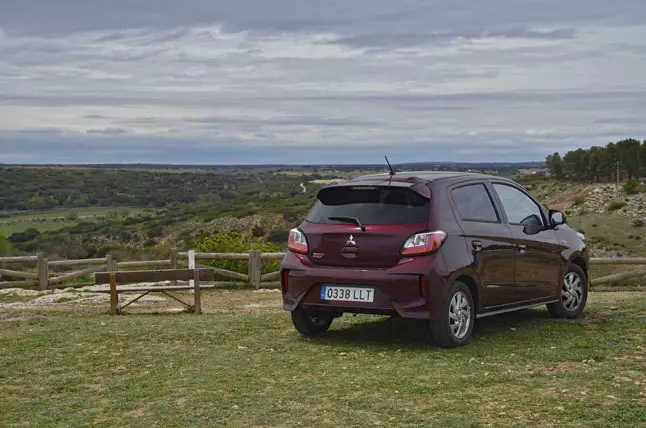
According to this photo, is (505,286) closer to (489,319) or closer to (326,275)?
(489,319)

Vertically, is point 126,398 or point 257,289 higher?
point 126,398

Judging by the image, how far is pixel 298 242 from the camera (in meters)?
8.55

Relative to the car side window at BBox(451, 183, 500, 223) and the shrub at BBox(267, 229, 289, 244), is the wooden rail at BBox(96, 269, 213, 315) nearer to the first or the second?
the car side window at BBox(451, 183, 500, 223)

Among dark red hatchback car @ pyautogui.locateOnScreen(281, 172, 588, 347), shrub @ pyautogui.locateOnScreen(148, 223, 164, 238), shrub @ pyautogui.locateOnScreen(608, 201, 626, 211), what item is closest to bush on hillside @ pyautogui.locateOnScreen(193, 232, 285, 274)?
dark red hatchback car @ pyautogui.locateOnScreen(281, 172, 588, 347)

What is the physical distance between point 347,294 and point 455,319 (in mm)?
1066

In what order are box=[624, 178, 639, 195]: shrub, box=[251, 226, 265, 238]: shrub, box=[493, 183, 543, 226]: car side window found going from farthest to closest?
box=[624, 178, 639, 195]: shrub
box=[251, 226, 265, 238]: shrub
box=[493, 183, 543, 226]: car side window

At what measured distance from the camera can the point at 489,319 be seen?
32.3ft

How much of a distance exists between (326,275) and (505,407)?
287cm

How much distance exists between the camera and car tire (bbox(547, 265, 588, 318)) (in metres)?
9.84

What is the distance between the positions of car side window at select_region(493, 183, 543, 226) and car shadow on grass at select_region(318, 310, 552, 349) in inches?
45.6

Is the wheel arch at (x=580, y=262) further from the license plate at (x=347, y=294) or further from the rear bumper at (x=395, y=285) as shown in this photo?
the license plate at (x=347, y=294)

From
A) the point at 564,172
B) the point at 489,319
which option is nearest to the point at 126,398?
the point at 489,319

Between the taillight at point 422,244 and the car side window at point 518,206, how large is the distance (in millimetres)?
1564

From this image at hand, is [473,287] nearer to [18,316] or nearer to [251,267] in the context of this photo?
[18,316]
